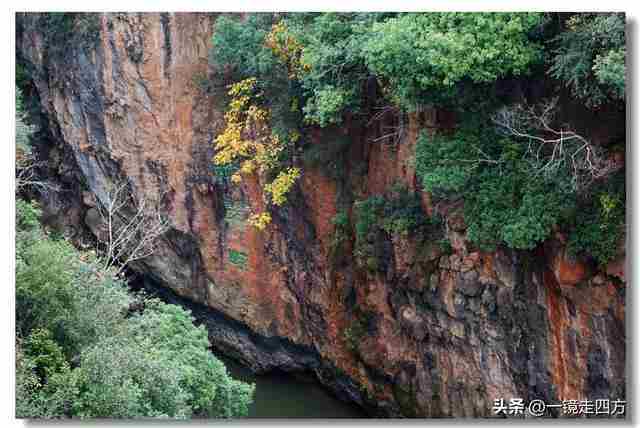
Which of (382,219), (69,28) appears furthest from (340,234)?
(69,28)

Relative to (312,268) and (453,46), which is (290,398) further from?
(453,46)

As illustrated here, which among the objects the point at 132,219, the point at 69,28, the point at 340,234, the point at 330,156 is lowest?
the point at 340,234

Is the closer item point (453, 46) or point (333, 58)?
point (453, 46)

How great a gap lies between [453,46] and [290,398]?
571cm

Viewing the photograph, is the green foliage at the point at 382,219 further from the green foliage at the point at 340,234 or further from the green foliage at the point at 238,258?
the green foliage at the point at 238,258

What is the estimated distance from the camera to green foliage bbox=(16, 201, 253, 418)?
5.61 meters

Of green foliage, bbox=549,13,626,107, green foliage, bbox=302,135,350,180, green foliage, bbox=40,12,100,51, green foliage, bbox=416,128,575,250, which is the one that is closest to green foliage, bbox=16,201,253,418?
green foliage, bbox=302,135,350,180

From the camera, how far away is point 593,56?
5496mm

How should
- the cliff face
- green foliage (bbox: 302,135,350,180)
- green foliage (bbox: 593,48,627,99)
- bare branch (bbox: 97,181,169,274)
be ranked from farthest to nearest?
bare branch (bbox: 97,181,169,274), green foliage (bbox: 302,135,350,180), the cliff face, green foliage (bbox: 593,48,627,99)

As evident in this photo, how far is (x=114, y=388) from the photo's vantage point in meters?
5.66

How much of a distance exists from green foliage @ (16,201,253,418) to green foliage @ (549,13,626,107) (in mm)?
4023

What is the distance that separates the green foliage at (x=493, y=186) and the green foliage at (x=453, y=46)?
70cm

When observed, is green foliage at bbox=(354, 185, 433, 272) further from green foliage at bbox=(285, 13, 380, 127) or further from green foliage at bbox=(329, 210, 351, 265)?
green foliage at bbox=(285, 13, 380, 127)
